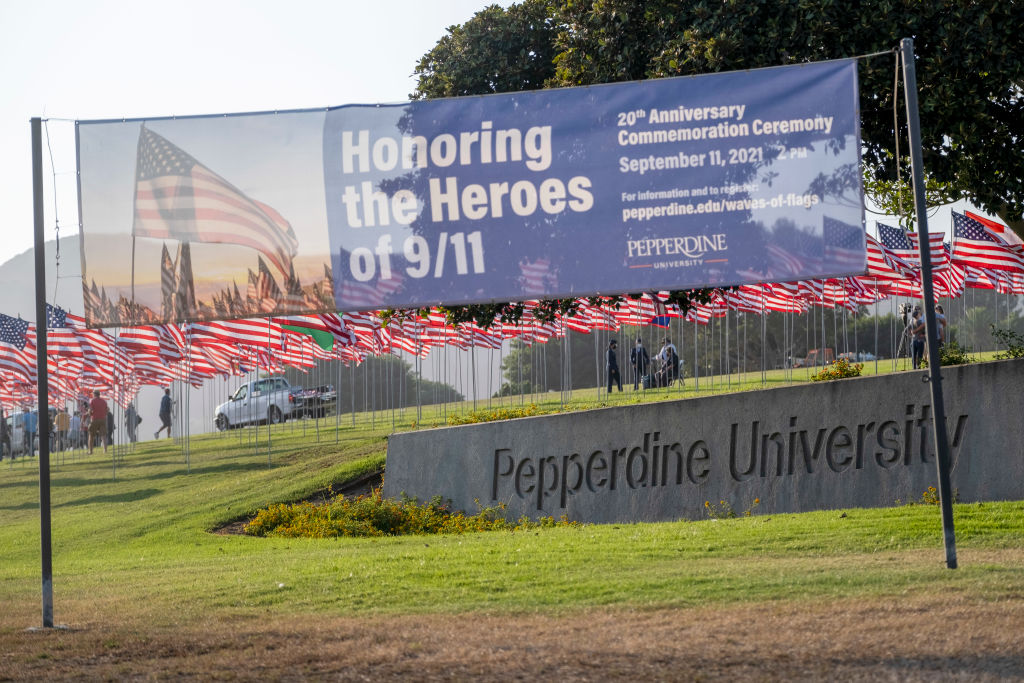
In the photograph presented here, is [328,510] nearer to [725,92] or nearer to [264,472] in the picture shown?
[264,472]

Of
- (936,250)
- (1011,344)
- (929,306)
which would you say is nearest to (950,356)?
(1011,344)

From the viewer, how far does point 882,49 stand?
1155cm

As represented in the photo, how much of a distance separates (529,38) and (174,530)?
926 cm

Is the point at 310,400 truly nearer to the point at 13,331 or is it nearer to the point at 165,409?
the point at 165,409

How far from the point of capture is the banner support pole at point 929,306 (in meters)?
7.41

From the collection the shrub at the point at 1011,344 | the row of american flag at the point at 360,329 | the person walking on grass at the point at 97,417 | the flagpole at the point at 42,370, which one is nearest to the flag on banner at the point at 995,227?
the row of american flag at the point at 360,329

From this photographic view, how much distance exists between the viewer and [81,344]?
3052 cm

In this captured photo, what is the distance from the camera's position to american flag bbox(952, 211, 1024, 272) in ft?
87.5

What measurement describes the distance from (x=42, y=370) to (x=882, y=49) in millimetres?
8888

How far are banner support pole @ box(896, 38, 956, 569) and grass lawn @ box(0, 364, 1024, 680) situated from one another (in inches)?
19.4

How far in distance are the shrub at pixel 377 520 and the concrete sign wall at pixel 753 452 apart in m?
0.27

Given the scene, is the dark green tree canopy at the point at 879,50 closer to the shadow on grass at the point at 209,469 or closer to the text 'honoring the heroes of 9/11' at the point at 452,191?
the text 'honoring the heroes of 9/11' at the point at 452,191

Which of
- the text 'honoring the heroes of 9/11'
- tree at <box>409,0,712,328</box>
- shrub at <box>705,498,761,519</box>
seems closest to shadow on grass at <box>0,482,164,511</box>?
tree at <box>409,0,712,328</box>

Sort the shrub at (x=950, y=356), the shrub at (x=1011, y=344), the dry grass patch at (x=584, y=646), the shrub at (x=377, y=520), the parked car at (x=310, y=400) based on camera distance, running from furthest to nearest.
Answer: the parked car at (x=310, y=400) < the shrub at (x=950, y=356) < the shrub at (x=1011, y=344) < the shrub at (x=377, y=520) < the dry grass patch at (x=584, y=646)
